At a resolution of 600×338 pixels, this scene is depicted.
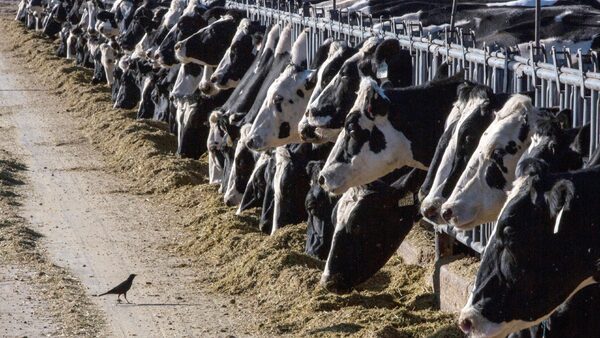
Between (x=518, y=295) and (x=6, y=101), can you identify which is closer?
(x=518, y=295)

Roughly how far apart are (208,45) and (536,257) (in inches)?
422

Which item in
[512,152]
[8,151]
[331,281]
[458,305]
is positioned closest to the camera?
[512,152]

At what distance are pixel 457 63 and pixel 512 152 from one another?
3.17 metres

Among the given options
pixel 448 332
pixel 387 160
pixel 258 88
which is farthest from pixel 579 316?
pixel 258 88

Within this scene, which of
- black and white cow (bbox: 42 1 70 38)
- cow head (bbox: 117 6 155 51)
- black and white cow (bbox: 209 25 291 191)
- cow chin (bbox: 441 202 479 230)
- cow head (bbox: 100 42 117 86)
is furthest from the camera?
black and white cow (bbox: 42 1 70 38)

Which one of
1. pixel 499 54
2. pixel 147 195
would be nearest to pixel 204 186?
pixel 147 195

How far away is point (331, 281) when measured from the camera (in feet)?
31.5

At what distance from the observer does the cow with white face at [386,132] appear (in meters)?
8.91

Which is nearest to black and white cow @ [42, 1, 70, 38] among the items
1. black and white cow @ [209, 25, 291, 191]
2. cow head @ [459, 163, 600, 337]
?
black and white cow @ [209, 25, 291, 191]

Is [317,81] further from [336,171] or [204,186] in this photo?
[204,186]

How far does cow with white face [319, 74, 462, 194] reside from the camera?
29.2ft

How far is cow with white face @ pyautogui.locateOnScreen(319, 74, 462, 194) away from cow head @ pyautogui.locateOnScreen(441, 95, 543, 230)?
1.72 meters

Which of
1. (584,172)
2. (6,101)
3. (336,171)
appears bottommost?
(6,101)

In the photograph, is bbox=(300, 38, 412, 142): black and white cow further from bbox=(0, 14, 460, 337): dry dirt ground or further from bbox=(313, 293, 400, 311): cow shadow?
bbox=(313, 293, 400, 311): cow shadow
